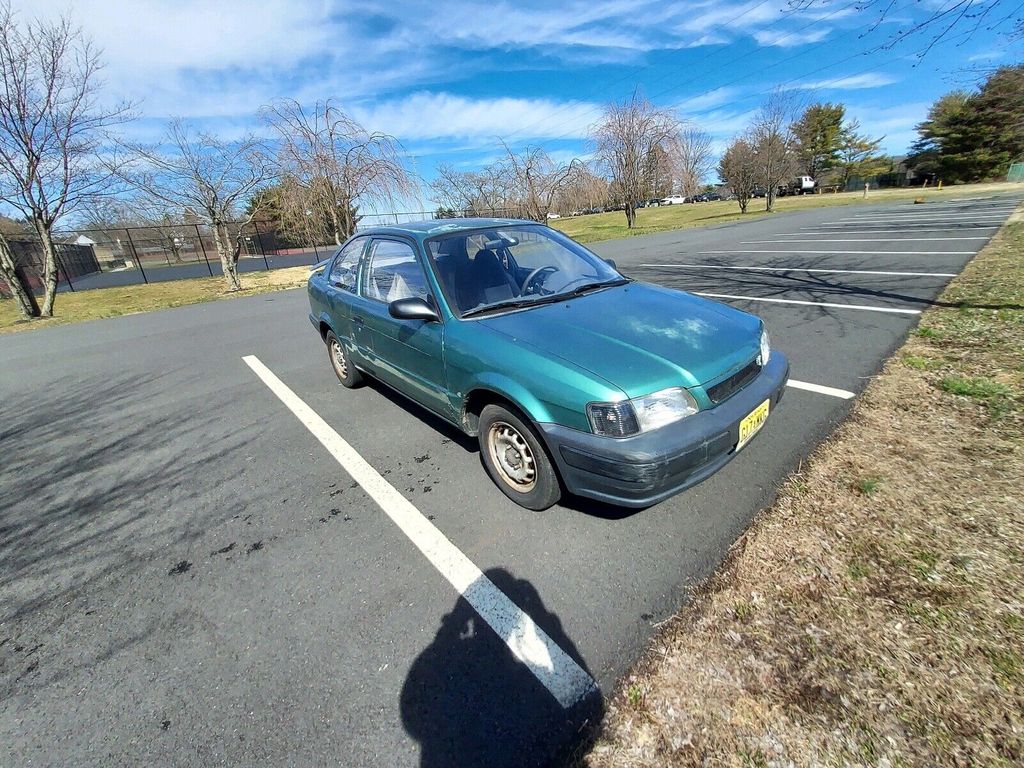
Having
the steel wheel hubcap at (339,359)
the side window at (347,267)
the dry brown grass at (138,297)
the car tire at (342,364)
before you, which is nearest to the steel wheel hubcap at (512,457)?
the side window at (347,267)

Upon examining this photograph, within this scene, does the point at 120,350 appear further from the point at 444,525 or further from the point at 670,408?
the point at 670,408

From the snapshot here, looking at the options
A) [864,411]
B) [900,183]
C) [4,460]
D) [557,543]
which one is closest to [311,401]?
[4,460]

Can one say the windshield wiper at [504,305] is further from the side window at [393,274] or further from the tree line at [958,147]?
the tree line at [958,147]

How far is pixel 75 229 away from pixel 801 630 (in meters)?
28.7

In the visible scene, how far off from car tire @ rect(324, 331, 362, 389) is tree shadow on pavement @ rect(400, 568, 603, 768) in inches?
125

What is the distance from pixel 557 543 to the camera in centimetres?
232

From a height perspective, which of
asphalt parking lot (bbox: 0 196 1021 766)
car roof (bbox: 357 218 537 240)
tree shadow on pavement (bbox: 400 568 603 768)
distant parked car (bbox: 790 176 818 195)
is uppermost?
distant parked car (bbox: 790 176 818 195)

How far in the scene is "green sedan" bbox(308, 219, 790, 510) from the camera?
204 cm

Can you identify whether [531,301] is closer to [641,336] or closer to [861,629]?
[641,336]

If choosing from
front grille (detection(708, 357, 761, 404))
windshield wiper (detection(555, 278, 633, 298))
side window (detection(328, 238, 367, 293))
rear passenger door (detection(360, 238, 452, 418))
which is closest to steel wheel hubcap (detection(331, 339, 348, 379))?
side window (detection(328, 238, 367, 293))

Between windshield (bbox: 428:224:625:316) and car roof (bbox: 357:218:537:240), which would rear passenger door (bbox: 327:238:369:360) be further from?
windshield (bbox: 428:224:625:316)

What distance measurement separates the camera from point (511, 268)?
3350mm

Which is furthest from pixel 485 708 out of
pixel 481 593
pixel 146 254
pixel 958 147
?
pixel 958 147

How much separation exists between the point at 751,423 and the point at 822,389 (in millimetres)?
2023
